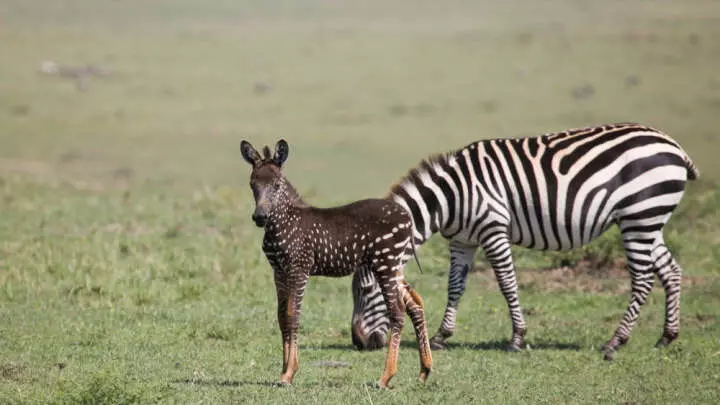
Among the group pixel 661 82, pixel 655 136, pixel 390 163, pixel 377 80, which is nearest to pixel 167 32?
pixel 377 80

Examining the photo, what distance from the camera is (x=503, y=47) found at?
47.5m

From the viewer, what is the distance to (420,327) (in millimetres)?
8922

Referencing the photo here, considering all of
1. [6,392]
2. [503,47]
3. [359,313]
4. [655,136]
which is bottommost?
[6,392]

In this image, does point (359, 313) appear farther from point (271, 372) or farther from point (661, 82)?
point (661, 82)

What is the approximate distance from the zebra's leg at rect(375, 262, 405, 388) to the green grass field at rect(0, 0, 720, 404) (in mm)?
218

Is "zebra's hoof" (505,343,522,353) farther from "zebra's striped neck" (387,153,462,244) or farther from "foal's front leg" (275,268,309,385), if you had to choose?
"foal's front leg" (275,268,309,385)

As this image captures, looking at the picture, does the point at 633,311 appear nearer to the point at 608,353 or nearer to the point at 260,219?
the point at 608,353

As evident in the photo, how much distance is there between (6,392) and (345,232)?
2679 mm

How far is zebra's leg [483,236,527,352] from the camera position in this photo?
10984 mm

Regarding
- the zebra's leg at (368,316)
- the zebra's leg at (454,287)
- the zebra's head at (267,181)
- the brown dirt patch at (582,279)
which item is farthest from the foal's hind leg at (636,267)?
the zebra's head at (267,181)

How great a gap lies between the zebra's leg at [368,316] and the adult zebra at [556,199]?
0.66m

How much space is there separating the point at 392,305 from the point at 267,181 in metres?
1.37

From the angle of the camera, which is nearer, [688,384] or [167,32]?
[688,384]

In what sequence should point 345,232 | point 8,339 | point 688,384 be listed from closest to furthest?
point 345,232, point 688,384, point 8,339
